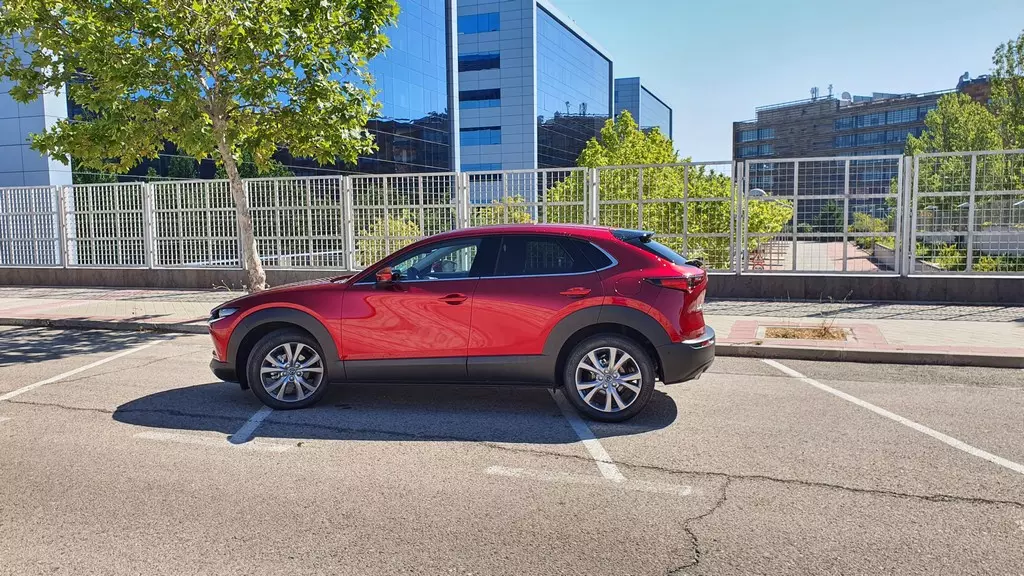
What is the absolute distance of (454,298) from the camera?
5969 mm

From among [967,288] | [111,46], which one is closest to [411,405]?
[111,46]

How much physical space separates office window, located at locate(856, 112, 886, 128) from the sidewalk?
115 metres

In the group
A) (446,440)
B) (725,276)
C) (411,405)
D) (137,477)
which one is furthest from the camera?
(725,276)

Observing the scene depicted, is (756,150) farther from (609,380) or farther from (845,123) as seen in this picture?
(609,380)

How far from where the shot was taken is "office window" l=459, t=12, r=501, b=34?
7119 cm

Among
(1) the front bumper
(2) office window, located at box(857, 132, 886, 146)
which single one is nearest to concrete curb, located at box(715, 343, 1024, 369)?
(1) the front bumper

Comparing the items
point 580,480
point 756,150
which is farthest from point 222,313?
point 756,150

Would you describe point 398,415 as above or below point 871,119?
below

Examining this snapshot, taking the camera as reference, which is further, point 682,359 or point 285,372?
point 285,372

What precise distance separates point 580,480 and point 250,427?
2801 mm

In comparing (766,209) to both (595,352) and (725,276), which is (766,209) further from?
(595,352)

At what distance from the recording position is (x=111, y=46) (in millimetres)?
10109

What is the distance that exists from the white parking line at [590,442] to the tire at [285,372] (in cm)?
206

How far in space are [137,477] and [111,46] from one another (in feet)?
25.4
